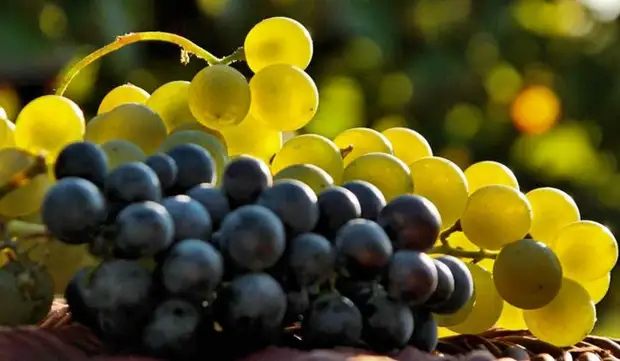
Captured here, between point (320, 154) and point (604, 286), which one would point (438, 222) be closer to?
point (320, 154)

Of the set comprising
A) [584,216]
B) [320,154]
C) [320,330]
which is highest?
[584,216]

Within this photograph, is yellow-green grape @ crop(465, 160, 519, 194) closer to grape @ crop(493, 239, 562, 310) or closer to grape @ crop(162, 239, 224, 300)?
grape @ crop(493, 239, 562, 310)

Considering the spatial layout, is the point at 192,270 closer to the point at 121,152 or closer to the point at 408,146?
the point at 121,152

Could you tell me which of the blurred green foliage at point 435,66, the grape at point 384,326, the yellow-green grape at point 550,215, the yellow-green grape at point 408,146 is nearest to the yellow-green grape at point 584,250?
the yellow-green grape at point 550,215

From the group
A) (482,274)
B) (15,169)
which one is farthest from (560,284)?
(15,169)

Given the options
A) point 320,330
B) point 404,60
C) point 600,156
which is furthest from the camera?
point 600,156
